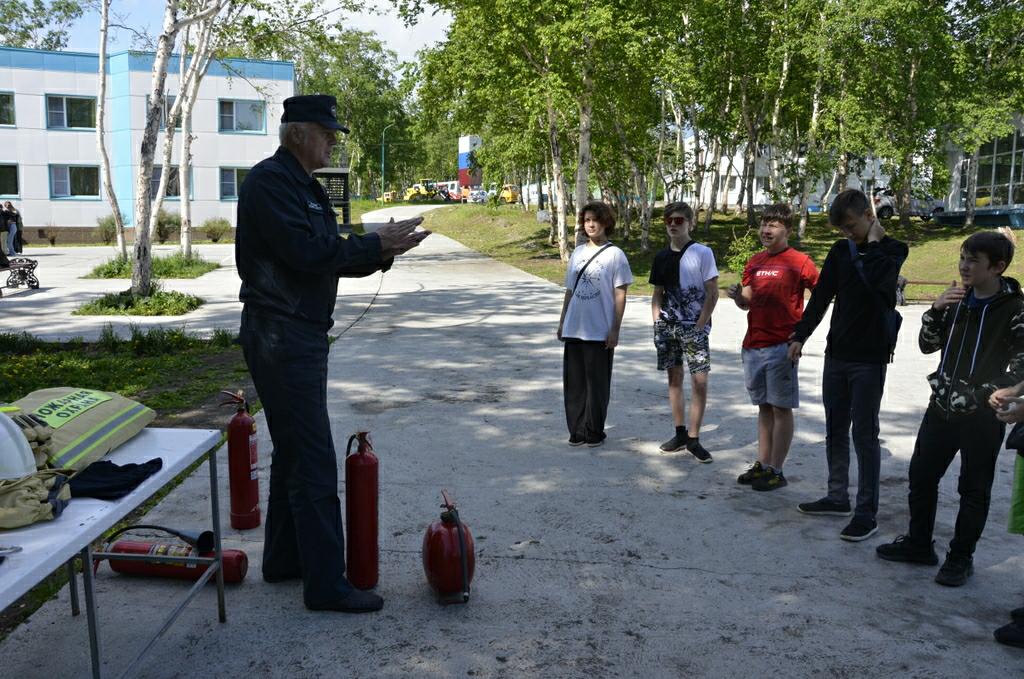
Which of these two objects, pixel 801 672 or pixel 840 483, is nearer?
pixel 801 672

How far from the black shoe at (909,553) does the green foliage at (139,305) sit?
12783 millimetres

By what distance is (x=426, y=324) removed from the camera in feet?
45.8

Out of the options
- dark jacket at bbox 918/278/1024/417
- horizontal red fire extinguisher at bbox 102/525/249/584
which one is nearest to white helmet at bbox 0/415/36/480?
horizontal red fire extinguisher at bbox 102/525/249/584

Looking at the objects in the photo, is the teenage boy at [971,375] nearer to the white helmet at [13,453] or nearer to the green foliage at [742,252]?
the white helmet at [13,453]

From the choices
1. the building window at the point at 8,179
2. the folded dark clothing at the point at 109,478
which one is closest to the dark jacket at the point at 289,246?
the folded dark clothing at the point at 109,478

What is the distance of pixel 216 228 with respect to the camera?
3931cm

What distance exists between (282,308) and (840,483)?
342cm

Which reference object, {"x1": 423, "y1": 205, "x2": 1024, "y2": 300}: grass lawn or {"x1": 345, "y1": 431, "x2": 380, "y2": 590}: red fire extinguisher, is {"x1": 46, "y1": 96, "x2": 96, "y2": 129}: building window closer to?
{"x1": 423, "y1": 205, "x2": 1024, "y2": 300}: grass lawn

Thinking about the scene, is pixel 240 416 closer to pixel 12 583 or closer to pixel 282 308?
pixel 282 308

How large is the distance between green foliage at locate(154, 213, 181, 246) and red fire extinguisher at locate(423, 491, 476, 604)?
3589cm

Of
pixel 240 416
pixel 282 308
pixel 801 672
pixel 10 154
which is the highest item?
pixel 10 154

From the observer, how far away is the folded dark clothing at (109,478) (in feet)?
9.93

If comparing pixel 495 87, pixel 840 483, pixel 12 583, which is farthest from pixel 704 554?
pixel 495 87

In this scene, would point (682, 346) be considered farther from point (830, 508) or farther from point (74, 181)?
point (74, 181)
